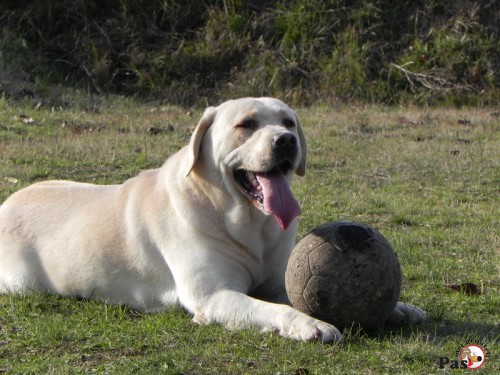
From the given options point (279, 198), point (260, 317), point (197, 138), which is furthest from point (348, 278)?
point (197, 138)

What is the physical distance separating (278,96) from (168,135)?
4107 millimetres

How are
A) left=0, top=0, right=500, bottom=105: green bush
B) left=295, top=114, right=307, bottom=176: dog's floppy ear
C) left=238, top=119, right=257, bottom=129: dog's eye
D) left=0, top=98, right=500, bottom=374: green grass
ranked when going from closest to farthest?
left=0, top=98, right=500, bottom=374: green grass, left=238, top=119, right=257, bottom=129: dog's eye, left=295, top=114, right=307, bottom=176: dog's floppy ear, left=0, top=0, right=500, bottom=105: green bush

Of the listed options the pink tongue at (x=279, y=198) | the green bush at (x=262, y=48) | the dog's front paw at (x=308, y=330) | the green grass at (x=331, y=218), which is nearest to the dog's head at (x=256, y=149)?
the pink tongue at (x=279, y=198)

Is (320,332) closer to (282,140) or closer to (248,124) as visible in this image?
(282,140)

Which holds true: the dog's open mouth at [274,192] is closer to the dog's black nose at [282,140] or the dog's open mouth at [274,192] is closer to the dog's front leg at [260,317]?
the dog's black nose at [282,140]

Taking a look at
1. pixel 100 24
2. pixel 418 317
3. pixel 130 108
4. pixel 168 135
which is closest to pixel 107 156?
pixel 168 135

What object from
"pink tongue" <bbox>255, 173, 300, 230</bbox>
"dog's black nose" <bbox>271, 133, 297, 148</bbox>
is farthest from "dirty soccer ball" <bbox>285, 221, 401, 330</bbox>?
"dog's black nose" <bbox>271, 133, 297, 148</bbox>

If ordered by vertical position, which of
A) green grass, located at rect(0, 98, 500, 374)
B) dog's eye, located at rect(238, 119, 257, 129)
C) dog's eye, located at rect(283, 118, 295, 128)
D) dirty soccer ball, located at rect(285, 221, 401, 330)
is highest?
dog's eye, located at rect(238, 119, 257, 129)

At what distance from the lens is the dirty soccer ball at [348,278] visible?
4.83 meters

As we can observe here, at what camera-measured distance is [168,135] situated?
11.9 m

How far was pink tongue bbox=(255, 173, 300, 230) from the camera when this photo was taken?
5.23 m

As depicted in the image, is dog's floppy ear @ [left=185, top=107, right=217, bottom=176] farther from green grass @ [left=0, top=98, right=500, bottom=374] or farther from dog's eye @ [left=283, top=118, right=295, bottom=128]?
green grass @ [left=0, top=98, right=500, bottom=374]

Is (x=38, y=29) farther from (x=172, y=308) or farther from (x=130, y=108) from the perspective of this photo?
(x=172, y=308)

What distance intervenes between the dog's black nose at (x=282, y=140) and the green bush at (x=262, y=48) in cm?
1023
